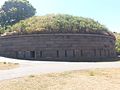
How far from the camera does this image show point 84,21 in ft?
153

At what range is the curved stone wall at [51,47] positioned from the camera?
129ft

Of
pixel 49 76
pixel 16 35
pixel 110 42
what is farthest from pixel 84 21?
pixel 49 76

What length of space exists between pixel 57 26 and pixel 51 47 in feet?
13.5

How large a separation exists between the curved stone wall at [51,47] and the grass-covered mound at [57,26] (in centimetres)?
100

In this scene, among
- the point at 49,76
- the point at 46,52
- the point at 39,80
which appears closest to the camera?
the point at 39,80

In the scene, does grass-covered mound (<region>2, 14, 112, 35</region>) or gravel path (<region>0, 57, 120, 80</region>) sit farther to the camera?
grass-covered mound (<region>2, 14, 112, 35</region>)

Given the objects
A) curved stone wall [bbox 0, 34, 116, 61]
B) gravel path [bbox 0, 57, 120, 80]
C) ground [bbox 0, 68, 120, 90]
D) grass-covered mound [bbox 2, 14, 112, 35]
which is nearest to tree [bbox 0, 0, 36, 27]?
grass-covered mound [bbox 2, 14, 112, 35]

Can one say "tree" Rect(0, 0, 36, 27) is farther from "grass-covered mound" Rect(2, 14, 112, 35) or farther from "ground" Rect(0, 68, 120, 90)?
"ground" Rect(0, 68, 120, 90)

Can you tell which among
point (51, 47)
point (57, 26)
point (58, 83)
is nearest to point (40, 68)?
point (58, 83)

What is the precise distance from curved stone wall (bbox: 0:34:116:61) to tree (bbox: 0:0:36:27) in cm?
3007

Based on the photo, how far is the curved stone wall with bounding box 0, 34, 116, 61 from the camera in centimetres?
3931

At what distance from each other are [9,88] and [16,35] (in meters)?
27.3

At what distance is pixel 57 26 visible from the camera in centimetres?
4197

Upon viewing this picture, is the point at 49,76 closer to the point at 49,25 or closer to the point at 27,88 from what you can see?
the point at 27,88
